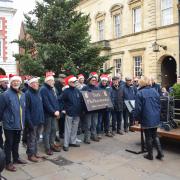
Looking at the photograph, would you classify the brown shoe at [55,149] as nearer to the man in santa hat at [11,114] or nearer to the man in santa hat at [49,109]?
the man in santa hat at [49,109]

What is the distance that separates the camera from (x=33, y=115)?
687 centimetres

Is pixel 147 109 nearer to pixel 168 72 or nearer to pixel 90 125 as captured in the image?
pixel 90 125

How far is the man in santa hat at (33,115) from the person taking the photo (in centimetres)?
684

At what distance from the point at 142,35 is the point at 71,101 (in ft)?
60.8

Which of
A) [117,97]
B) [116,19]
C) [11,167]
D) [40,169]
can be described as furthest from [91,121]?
[116,19]

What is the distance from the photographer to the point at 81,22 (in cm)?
1166

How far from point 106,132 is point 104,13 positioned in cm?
2260

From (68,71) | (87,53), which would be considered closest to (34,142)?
(68,71)

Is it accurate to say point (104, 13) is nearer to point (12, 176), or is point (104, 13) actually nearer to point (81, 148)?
point (81, 148)

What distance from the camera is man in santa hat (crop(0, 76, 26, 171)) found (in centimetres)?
626

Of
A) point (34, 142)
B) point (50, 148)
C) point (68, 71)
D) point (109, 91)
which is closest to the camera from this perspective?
point (34, 142)

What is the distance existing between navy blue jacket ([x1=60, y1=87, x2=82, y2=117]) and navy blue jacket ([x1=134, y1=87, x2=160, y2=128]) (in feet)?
6.00

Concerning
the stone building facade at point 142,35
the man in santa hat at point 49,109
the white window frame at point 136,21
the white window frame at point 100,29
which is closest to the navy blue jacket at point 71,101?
the man in santa hat at point 49,109

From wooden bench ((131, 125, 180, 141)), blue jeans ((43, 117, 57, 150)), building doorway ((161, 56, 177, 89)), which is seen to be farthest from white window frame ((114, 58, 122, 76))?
blue jeans ((43, 117, 57, 150))
